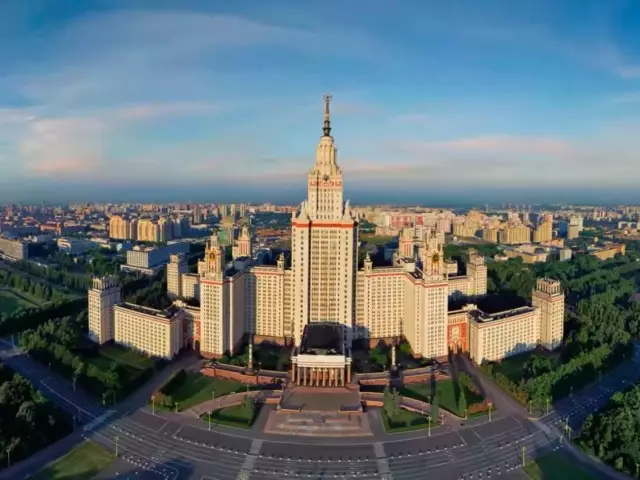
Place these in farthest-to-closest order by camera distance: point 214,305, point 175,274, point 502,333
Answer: point 175,274 < point 502,333 < point 214,305

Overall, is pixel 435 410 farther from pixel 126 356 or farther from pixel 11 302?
pixel 11 302

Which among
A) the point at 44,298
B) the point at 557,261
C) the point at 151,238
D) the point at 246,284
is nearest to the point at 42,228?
the point at 151,238

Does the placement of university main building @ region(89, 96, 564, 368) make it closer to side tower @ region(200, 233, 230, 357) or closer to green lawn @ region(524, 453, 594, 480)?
side tower @ region(200, 233, 230, 357)

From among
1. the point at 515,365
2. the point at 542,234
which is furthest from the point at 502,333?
the point at 542,234

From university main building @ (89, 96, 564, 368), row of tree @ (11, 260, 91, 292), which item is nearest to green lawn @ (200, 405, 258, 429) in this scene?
university main building @ (89, 96, 564, 368)

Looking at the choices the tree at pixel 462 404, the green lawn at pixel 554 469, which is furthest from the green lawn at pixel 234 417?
the green lawn at pixel 554 469

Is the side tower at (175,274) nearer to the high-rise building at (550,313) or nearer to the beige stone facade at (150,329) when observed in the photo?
the beige stone facade at (150,329)
